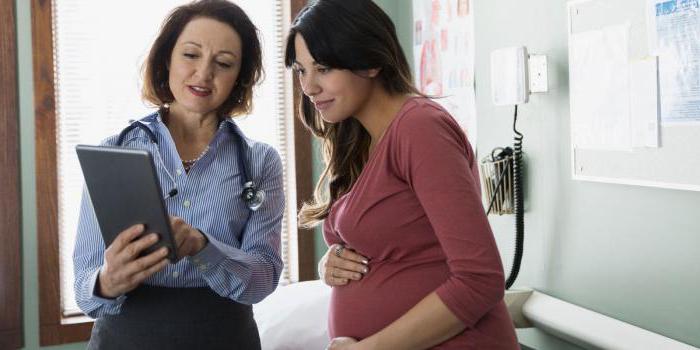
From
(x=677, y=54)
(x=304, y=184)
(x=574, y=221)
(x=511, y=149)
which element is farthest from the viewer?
(x=304, y=184)

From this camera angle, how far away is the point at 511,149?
227 cm

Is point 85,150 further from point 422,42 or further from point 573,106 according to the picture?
point 422,42

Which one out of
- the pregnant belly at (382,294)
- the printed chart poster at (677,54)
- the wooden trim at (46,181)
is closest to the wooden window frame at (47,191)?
the wooden trim at (46,181)

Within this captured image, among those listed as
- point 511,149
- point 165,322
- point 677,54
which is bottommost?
point 165,322

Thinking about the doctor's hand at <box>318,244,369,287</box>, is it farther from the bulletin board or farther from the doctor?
the bulletin board

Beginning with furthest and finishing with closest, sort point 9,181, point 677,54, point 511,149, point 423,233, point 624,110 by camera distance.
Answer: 1. point 9,181
2. point 511,149
3. point 624,110
4. point 677,54
5. point 423,233

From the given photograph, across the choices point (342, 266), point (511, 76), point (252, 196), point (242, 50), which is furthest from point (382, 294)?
point (511, 76)

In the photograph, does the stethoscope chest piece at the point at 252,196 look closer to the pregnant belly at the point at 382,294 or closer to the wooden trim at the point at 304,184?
the pregnant belly at the point at 382,294

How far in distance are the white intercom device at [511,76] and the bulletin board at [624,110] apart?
14 cm

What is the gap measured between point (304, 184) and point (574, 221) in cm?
139

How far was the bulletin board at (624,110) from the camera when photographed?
161 centimetres

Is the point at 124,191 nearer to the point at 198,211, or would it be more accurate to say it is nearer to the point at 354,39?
the point at 198,211

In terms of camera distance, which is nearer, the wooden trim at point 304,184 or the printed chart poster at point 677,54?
the printed chart poster at point 677,54

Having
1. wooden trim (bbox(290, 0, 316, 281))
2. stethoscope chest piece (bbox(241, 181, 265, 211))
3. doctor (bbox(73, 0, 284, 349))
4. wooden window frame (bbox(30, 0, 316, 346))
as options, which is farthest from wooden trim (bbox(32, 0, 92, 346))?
stethoscope chest piece (bbox(241, 181, 265, 211))
